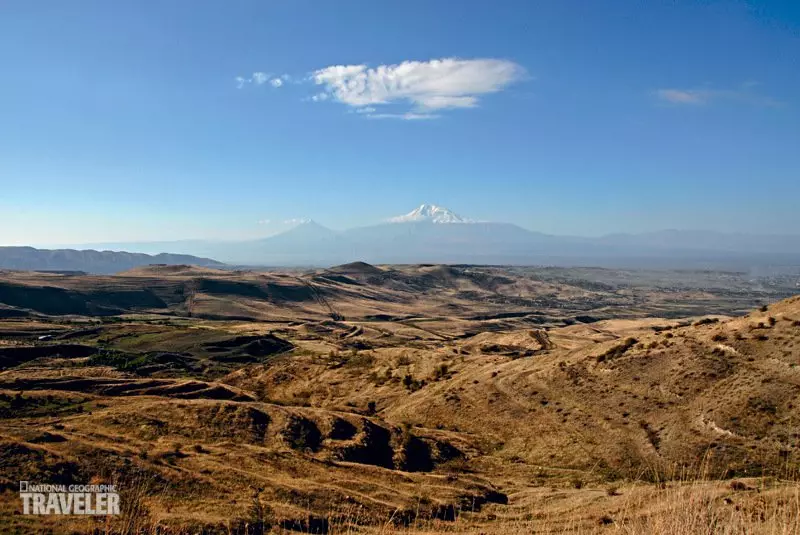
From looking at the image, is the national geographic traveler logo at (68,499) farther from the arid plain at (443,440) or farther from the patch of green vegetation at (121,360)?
the patch of green vegetation at (121,360)

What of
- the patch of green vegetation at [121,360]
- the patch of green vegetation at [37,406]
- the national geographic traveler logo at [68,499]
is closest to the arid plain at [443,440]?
the patch of green vegetation at [37,406]

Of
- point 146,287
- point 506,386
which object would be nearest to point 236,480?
point 506,386

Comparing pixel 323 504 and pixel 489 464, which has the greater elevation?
pixel 323 504

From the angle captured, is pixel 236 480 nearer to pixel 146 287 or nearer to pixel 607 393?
pixel 607 393

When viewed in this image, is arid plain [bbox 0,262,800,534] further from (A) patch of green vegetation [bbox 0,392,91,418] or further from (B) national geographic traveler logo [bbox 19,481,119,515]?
(B) national geographic traveler logo [bbox 19,481,119,515]

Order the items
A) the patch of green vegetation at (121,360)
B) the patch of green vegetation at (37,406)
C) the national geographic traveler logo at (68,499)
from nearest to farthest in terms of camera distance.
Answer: the national geographic traveler logo at (68,499) → the patch of green vegetation at (37,406) → the patch of green vegetation at (121,360)

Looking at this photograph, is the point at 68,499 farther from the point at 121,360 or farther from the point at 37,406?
the point at 121,360

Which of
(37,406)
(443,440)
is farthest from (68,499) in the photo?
(443,440)

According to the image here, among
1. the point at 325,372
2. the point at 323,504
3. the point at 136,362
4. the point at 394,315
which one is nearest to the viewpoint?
the point at 323,504

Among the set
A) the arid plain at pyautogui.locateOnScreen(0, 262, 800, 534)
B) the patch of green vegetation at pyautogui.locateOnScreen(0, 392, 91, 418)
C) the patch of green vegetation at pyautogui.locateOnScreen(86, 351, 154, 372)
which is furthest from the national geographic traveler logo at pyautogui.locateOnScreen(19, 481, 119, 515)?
the patch of green vegetation at pyautogui.locateOnScreen(86, 351, 154, 372)
